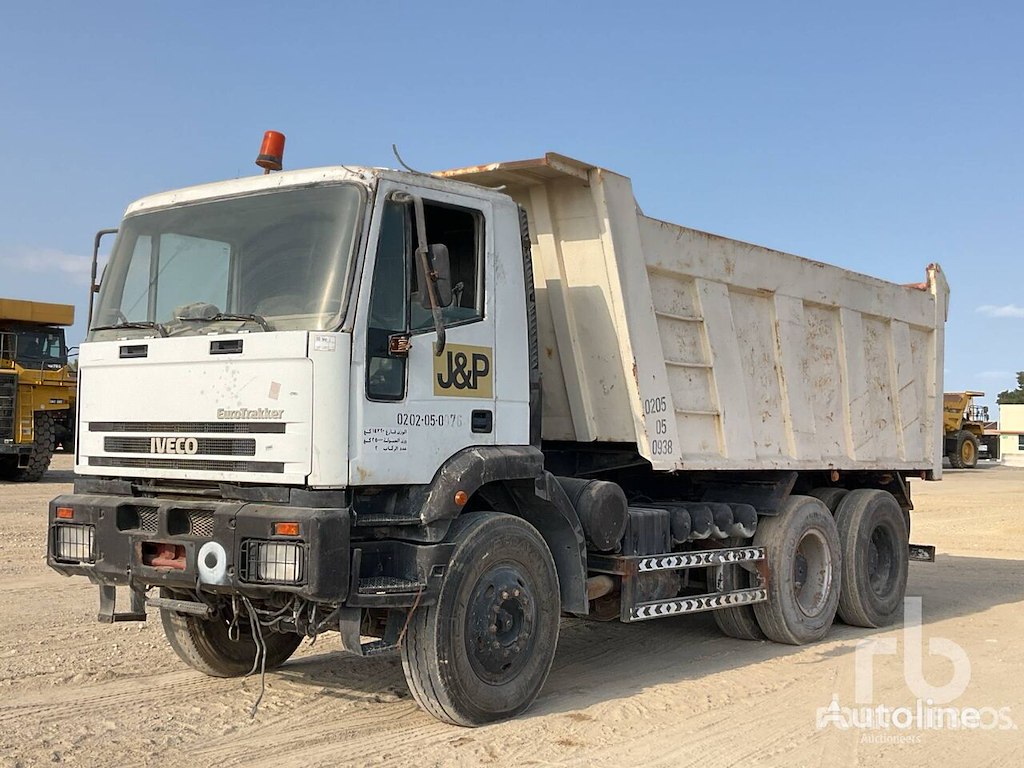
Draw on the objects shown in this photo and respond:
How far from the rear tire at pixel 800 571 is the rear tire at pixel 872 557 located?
0.26 metres

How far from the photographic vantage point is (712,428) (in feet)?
26.3

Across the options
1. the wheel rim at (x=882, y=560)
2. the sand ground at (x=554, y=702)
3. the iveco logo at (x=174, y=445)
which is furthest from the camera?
the wheel rim at (x=882, y=560)

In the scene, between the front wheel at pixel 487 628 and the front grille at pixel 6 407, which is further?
the front grille at pixel 6 407

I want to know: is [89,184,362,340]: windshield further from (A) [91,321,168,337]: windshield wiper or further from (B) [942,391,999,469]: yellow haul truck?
(B) [942,391,999,469]: yellow haul truck

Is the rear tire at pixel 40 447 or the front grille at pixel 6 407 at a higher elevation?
the front grille at pixel 6 407

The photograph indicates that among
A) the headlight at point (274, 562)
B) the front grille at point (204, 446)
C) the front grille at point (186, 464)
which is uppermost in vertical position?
the front grille at point (204, 446)

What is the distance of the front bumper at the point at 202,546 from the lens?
523 cm

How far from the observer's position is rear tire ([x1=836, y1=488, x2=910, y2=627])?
9.48m

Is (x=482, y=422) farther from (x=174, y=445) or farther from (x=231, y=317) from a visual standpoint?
(x=174, y=445)

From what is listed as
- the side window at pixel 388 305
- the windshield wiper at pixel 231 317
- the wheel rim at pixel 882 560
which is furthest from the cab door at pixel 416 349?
the wheel rim at pixel 882 560

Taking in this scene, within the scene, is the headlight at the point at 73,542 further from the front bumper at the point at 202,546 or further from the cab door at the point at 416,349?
the cab door at the point at 416,349

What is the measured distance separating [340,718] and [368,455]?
1625 millimetres

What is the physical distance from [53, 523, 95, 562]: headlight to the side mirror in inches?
90.0

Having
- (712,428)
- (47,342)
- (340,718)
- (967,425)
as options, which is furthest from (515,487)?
(967,425)
